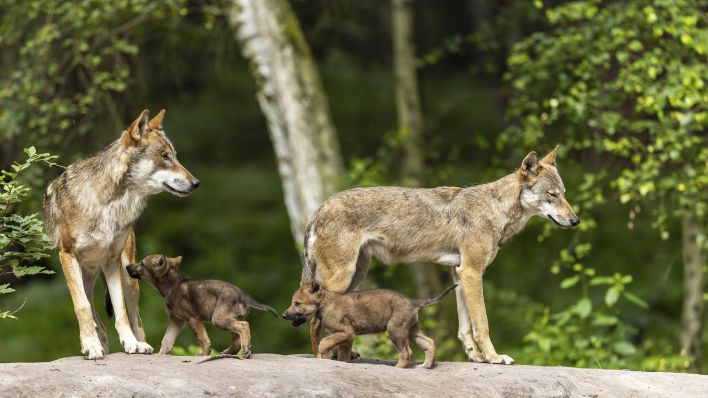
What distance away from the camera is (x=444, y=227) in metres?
9.87

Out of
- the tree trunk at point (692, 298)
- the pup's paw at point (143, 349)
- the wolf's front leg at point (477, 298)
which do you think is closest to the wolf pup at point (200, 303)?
the pup's paw at point (143, 349)

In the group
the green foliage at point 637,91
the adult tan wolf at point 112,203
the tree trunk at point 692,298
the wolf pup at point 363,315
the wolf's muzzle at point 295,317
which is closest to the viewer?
the wolf pup at point 363,315

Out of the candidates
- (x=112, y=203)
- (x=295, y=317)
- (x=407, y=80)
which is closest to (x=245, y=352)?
(x=295, y=317)

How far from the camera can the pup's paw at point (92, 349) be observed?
8427mm

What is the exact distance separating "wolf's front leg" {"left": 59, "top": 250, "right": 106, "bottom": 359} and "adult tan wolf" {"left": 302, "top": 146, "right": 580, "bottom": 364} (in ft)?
6.61

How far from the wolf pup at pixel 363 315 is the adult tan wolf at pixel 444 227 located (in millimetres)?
725

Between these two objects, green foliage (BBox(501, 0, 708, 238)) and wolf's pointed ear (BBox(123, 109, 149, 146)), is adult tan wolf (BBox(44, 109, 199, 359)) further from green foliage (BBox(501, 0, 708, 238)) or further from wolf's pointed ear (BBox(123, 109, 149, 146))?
green foliage (BBox(501, 0, 708, 238))

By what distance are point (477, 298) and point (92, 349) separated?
3.37 metres

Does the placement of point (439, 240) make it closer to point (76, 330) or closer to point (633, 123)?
point (633, 123)

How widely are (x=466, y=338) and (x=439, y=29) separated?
746 inches

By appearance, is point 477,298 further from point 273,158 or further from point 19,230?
point 273,158

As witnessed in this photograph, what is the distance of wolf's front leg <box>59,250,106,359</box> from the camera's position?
27.9 ft

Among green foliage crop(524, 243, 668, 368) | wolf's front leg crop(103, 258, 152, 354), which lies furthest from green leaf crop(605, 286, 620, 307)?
wolf's front leg crop(103, 258, 152, 354)

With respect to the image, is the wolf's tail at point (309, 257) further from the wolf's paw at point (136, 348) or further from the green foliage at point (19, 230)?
the green foliage at point (19, 230)
